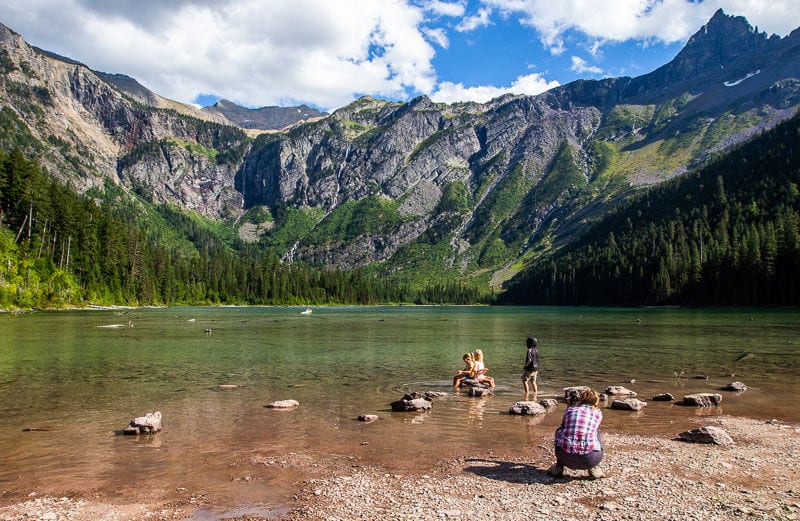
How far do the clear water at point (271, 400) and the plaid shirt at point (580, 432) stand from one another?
347 centimetres

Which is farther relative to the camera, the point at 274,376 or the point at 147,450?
the point at 274,376

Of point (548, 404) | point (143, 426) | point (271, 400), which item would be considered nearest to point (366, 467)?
point (143, 426)

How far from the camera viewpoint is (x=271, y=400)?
26.2 m

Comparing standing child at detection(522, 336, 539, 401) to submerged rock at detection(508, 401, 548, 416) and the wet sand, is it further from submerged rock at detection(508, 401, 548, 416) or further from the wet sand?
the wet sand

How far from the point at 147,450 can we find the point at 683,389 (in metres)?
28.2

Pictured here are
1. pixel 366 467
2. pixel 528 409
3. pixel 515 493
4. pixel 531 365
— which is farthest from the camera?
pixel 531 365

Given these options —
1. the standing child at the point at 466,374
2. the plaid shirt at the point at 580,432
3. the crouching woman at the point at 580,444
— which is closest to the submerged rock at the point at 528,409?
the standing child at the point at 466,374

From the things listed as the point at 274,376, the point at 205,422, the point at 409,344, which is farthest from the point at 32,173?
the point at 205,422

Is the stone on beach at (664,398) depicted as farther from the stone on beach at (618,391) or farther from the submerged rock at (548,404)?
the submerged rock at (548,404)

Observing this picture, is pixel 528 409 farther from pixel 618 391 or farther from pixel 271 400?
pixel 271 400

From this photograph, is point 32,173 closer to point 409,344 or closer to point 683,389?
point 409,344

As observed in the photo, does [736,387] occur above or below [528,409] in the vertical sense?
above

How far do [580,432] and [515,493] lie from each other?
104 inches

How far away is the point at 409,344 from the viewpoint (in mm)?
59031
